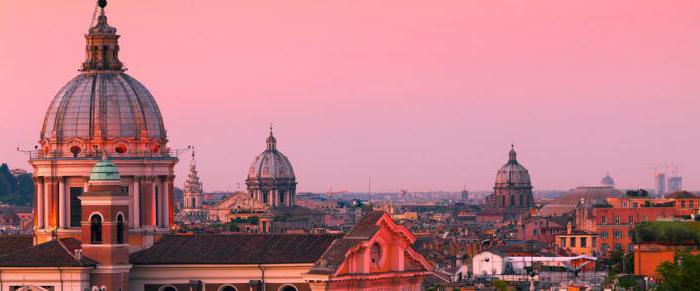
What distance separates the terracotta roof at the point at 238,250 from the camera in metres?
108

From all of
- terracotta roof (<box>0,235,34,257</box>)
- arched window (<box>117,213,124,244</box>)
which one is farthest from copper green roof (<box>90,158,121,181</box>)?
terracotta roof (<box>0,235,34,257</box>)

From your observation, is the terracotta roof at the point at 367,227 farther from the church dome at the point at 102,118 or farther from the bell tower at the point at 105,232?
the church dome at the point at 102,118

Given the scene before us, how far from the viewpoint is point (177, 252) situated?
10931cm

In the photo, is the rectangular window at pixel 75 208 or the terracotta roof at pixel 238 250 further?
the rectangular window at pixel 75 208

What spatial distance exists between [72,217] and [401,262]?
43.0ft

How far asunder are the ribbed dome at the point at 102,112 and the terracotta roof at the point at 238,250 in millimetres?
4979

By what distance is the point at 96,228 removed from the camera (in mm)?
105312

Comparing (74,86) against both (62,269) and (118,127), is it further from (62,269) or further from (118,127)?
(62,269)

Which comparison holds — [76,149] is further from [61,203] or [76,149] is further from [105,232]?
[105,232]

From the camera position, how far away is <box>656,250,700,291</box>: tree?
115m

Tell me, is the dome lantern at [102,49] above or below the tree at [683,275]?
above

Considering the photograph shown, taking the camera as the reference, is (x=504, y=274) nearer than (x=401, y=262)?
No

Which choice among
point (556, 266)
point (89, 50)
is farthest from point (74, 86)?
point (556, 266)

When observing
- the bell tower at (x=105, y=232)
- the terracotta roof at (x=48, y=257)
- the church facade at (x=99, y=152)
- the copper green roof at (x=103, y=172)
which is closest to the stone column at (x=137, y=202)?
the church facade at (x=99, y=152)
